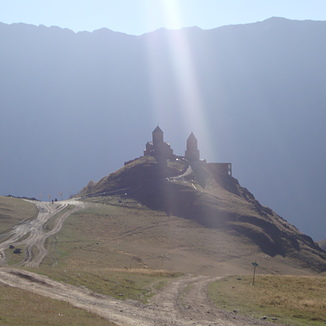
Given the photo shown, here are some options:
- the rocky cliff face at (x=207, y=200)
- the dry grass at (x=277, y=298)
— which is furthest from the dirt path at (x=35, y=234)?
the dry grass at (x=277, y=298)

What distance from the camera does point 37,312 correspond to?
22.2 metres

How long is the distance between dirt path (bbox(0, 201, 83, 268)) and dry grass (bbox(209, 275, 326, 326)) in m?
17.4

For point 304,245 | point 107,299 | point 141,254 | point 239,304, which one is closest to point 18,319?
point 107,299

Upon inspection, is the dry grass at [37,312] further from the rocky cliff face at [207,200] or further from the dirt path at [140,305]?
the rocky cliff face at [207,200]

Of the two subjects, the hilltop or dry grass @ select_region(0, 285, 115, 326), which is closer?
dry grass @ select_region(0, 285, 115, 326)

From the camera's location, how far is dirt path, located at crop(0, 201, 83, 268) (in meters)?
51.0

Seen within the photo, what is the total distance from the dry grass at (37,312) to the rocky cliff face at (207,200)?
50364 millimetres

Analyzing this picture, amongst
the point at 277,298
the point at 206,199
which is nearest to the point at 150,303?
the point at 277,298

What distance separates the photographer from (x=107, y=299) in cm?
2872

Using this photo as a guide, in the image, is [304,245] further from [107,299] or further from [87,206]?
[107,299]

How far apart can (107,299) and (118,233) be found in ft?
133

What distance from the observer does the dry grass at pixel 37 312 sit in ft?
66.2

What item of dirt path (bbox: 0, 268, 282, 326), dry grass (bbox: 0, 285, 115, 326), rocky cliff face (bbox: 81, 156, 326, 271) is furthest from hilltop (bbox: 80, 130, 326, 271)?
dry grass (bbox: 0, 285, 115, 326)

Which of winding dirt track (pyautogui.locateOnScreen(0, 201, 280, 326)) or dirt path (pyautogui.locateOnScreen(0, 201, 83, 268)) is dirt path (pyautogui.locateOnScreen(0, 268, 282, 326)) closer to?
winding dirt track (pyautogui.locateOnScreen(0, 201, 280, 326))
